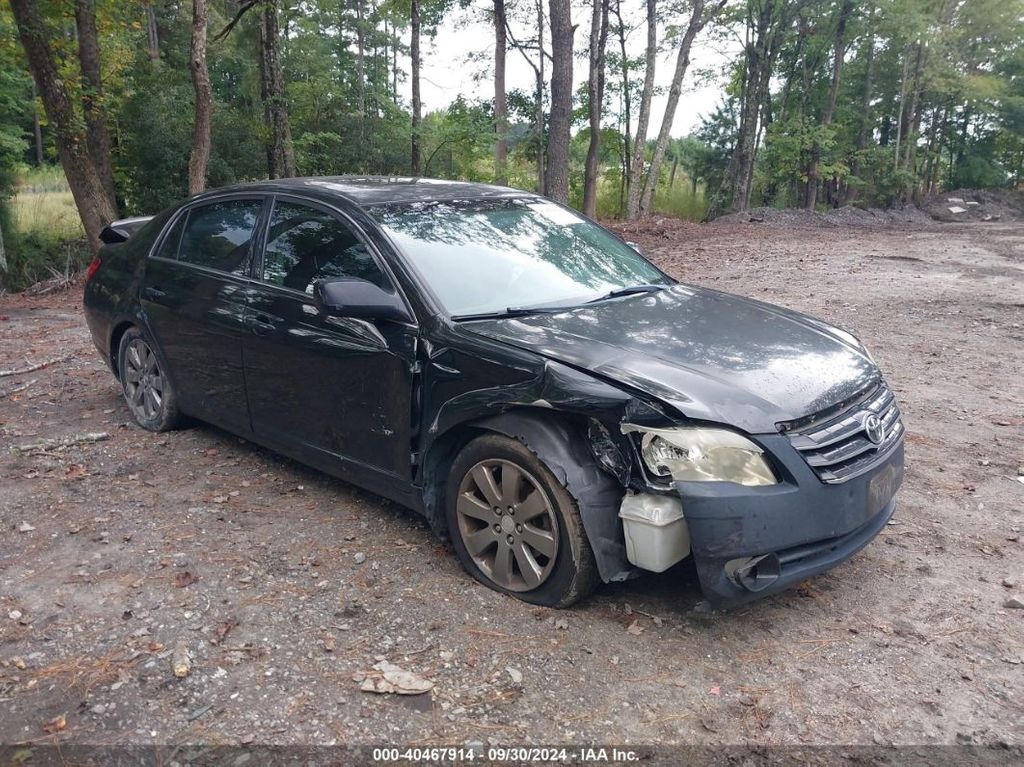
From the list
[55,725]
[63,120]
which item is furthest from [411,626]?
[63,120]

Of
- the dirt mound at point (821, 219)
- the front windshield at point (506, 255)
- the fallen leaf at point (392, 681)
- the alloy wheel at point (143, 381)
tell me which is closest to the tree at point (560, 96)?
the dirt mound at point (821, 219)

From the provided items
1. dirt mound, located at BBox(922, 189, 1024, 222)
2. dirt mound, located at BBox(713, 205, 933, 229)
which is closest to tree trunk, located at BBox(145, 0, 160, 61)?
dirt mound, located at BBox(713, 205, 933, 229)

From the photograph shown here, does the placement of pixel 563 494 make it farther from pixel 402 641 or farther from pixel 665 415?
pixel 402 641

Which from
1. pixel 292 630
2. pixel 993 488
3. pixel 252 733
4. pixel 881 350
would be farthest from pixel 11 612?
pixel 881 350

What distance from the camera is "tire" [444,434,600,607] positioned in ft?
10.2

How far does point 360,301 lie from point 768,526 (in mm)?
1930

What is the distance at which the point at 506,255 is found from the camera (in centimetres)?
407

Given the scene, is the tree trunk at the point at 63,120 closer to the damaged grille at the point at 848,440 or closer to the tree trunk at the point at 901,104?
the damaged grille at the point at 848,440

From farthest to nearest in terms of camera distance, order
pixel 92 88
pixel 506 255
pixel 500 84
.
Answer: pixel 500 84 < pixel 92 88 < pixel 506 255

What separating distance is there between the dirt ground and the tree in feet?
34.8

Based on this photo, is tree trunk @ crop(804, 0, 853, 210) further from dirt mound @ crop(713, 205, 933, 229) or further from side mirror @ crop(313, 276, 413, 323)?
side mirror @ crop(313, 276, 413, 323)

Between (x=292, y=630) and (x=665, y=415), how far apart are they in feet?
5.58

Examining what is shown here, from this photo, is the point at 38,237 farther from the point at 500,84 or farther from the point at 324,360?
the point at 324,360

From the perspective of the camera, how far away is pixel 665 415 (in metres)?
2.90
